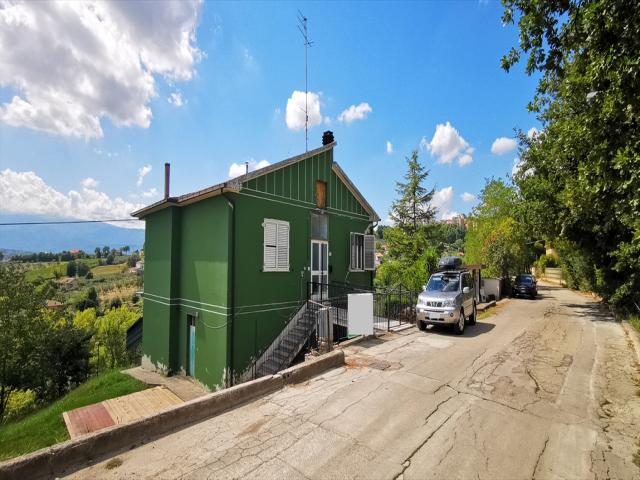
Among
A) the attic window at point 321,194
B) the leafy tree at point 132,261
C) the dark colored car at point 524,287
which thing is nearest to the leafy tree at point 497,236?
the dark colored car at point 524,287

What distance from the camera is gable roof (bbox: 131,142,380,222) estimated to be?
31.0ft

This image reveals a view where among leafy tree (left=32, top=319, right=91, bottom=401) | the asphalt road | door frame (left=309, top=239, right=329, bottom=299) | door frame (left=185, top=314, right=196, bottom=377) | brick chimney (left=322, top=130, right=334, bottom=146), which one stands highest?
brick chimney (left=322, top=130, right=334, bottom=146)

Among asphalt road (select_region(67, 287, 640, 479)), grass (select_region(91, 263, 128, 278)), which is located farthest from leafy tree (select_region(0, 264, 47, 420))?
grass (select_region(91, 263, 128, 278))

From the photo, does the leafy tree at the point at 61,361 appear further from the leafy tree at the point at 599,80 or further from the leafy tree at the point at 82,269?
the leafy tree at the point at 82,269

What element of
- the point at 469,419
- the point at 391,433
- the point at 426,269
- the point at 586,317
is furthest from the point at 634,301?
the point at 391,433

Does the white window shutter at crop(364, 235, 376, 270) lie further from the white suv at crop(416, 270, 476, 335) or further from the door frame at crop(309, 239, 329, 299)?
the white suv at crop(416, 270, 476, 335)

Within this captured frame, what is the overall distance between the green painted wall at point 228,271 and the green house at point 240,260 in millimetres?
35

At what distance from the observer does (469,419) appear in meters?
4.70

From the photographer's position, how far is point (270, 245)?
1059 cm

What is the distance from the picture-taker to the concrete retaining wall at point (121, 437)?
3.23m

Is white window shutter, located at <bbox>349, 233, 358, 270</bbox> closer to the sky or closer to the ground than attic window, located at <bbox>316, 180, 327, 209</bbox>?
closer to the ground

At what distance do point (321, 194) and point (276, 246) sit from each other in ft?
11.0

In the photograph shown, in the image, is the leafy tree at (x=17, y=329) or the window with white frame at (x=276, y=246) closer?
the window with white frame at (x=276, y=246)

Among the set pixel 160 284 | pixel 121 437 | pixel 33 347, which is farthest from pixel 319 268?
pixel 33 347
